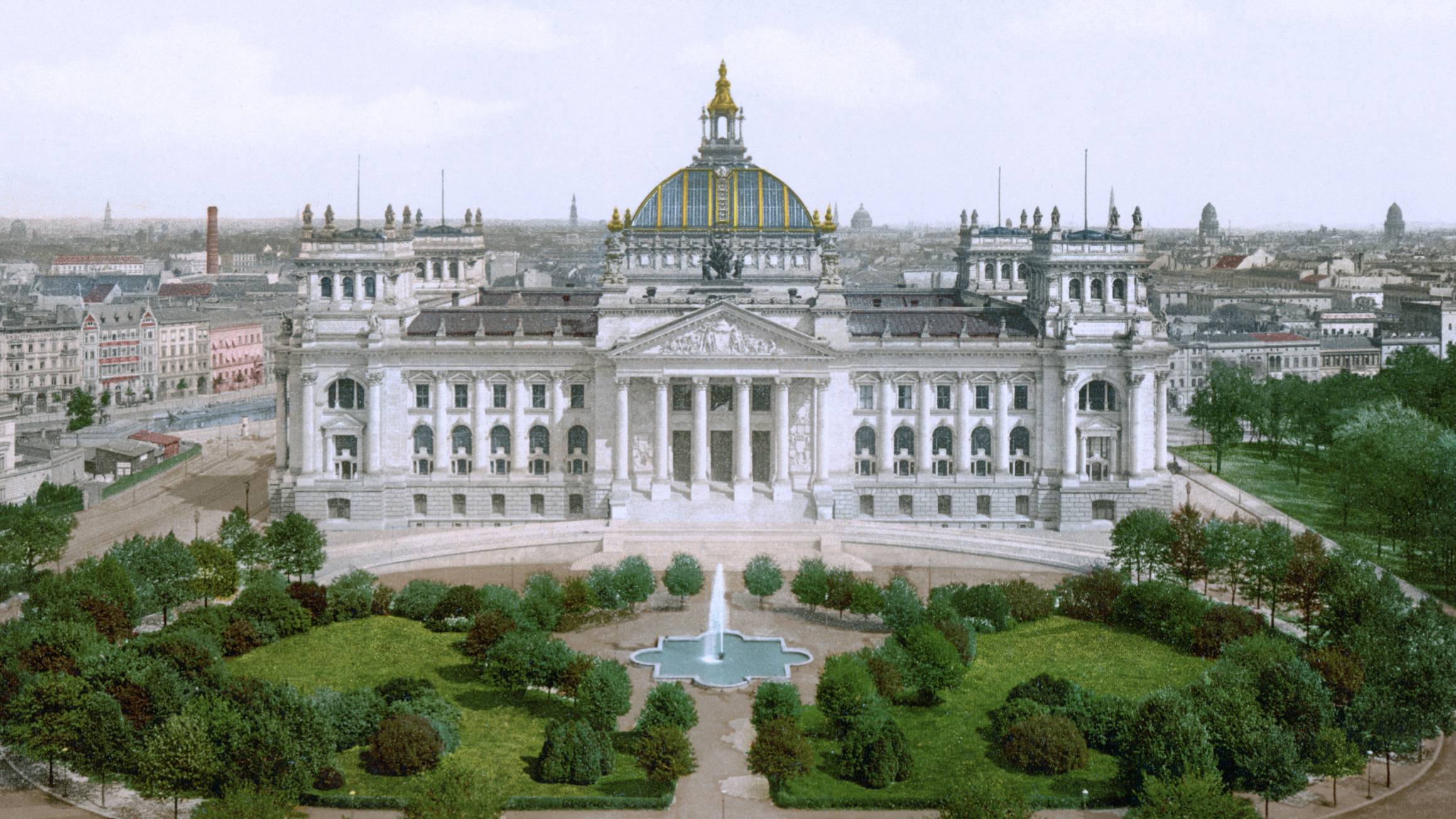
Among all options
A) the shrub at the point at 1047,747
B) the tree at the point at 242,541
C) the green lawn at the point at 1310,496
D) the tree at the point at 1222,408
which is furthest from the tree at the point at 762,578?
the tree at the point at 1222,408

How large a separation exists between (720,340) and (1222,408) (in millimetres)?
50173

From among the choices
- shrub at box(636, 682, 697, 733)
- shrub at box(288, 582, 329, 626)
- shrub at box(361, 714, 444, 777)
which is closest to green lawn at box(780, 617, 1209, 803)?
shrub at box(636, 682, 697, 733)

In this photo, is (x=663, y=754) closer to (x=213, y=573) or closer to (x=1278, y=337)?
(x=213, y=573)

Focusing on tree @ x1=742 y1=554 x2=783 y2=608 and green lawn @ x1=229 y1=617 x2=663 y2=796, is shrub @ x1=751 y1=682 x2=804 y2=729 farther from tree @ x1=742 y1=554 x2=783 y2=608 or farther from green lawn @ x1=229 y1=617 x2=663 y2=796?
tree @ x1=742 y1=554 x2=783 y2=608

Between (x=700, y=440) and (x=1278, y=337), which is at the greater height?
(x=1278, y=337)

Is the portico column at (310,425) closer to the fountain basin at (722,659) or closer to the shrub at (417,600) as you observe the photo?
the shrub at (417,600)

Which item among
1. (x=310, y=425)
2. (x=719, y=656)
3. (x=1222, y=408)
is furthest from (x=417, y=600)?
(x=1222, y=408)

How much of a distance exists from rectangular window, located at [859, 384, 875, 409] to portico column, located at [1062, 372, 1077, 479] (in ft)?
40.7

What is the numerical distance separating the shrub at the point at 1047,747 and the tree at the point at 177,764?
29.5 meters

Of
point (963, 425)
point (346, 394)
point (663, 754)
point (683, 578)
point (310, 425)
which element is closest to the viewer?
point (663, 754)

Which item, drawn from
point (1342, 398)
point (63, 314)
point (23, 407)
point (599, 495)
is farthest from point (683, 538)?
point (63, 314)

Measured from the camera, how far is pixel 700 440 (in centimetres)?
10681

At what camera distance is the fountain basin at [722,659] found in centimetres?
Result: 7444

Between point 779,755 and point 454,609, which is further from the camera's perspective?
point 454,609
